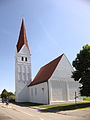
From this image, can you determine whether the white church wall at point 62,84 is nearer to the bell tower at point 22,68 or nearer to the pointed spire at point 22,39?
the bell tower at point 22,68

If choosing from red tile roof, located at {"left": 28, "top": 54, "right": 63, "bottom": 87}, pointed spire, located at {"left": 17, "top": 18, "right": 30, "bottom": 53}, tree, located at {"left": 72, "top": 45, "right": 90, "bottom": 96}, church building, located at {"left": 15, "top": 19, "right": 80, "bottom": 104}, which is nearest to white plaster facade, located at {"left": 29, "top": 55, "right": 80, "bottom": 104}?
church building, located at {"left": 15, "top": 19, "right": 80, "bottom": 104}

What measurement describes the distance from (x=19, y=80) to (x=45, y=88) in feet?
41.7

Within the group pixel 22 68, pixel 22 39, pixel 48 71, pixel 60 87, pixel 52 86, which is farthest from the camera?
pixel 22 39

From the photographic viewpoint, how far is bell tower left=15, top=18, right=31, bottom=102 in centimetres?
3981

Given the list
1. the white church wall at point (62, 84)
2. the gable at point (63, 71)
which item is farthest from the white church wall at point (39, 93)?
the gable at point (63, 71)

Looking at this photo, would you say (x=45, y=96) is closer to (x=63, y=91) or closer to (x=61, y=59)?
(x=63, y=91)

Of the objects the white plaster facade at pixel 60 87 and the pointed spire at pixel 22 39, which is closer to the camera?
the white plaster facade at pixel 60 87

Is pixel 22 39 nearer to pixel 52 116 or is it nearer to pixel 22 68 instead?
pixel 22 68

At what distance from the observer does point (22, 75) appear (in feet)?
134

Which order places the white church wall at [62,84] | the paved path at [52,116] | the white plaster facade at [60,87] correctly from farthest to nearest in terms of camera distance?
the white church wall at [62,84] < the white plaster facade at [60,87] < the paved path at [52,116]

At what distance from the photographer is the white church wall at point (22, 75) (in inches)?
1563

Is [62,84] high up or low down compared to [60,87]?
up

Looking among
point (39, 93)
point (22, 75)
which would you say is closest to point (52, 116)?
point (39, 93)

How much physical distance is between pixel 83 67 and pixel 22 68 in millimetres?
22294
